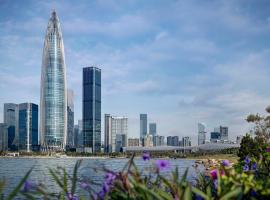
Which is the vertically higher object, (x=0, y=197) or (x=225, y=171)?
(x=225, y=171)

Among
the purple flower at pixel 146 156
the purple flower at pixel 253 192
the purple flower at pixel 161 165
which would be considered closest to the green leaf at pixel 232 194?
the purple flower at pixel 253 192

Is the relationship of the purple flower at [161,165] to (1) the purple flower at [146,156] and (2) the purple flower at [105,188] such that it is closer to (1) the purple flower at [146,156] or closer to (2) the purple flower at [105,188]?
(1) the purple flower at [146,156]

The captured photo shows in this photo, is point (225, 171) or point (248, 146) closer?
point (225, 171)

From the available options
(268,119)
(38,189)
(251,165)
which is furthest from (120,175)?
(268,119)

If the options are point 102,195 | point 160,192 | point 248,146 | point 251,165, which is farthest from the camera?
point 248,146

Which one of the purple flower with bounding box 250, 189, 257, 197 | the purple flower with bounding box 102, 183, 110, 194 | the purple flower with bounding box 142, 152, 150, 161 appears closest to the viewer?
the purple flower with bounding box 250, 189, 257, 197

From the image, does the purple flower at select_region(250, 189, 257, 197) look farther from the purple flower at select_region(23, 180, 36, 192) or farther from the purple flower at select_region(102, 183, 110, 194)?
the purple flower at select_region(23, 180, 36, 192)

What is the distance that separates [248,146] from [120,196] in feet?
163

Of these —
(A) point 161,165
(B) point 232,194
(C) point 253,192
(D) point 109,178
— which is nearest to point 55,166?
(D) point 109,178

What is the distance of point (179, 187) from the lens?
3830 millimetres

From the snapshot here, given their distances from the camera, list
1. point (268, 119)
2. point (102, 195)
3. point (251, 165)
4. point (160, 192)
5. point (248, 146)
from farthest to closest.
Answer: point (268, 119)
point (248, 146)
point (251, 165)
point (102, 195)
point (160, 192)

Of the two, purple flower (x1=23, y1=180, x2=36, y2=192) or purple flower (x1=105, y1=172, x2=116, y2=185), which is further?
purple flower (x1=105, y1=172, x2=116, y2=185)

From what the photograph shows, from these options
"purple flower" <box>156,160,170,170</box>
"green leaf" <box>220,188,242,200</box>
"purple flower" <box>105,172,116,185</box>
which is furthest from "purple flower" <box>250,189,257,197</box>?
"purple flower" <box>105,172,116,185</box>

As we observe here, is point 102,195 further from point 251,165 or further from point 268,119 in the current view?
point 268,119
